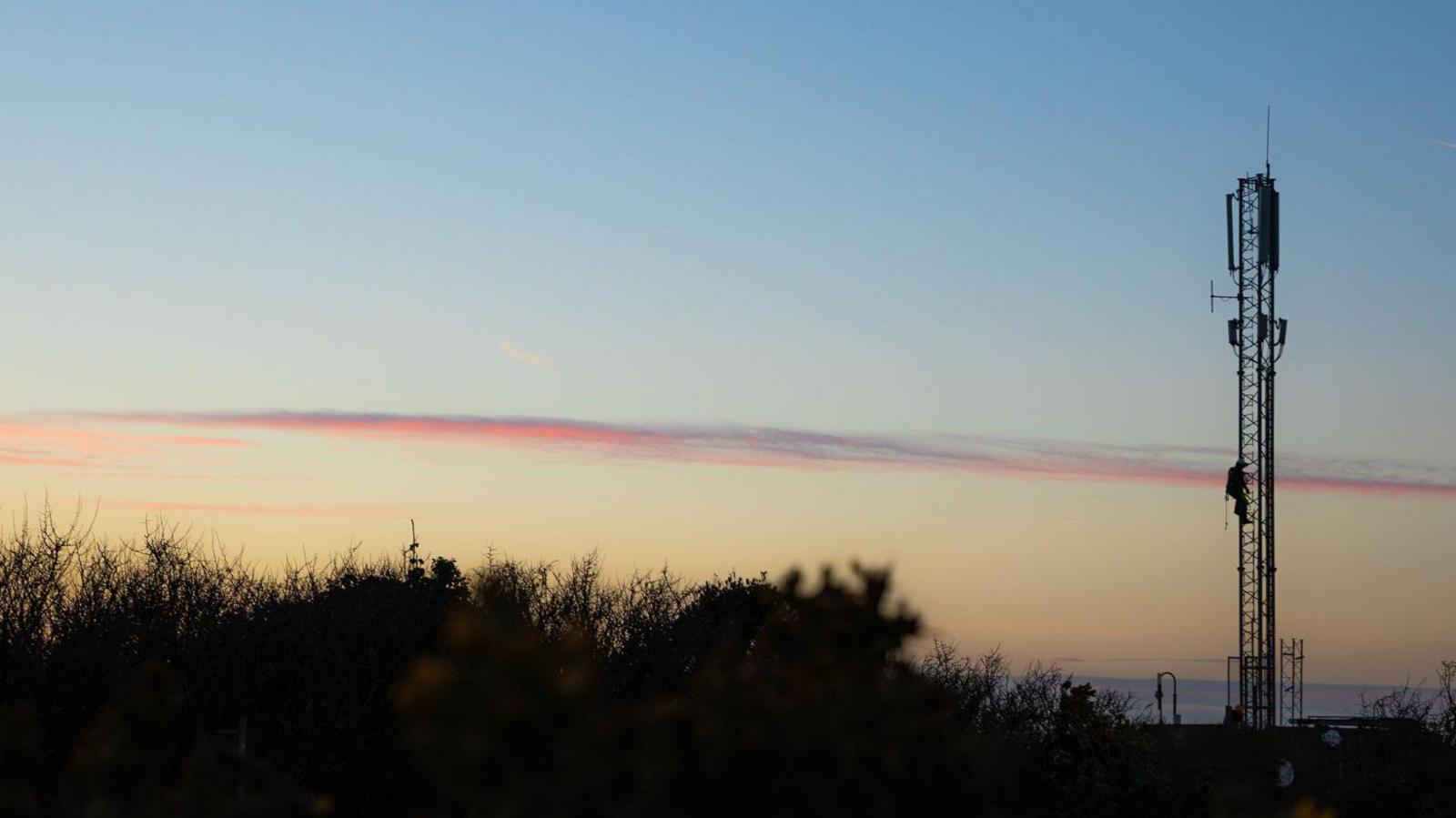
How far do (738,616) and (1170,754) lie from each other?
13.4m

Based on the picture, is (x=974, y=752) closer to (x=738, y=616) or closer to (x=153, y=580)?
(x=153, y=580)

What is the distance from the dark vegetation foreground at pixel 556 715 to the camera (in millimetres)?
6680

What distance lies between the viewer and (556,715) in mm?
6738

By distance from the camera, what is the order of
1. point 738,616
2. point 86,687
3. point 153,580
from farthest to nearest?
1. point 738,616
2. point 153,580
3. point 86,687

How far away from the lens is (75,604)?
3425 cm

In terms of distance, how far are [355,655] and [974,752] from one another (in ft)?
100

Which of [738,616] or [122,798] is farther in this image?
[738,616]

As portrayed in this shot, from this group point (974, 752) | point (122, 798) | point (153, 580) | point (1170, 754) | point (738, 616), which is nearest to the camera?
point (974, 752)

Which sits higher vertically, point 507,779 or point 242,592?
point 507,779

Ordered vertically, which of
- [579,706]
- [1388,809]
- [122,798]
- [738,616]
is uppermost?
[579,706]

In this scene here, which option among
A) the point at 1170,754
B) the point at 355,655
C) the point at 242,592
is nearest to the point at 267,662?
the point at 355,655

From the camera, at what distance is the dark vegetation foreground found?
668 cm

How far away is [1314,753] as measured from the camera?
44312mm

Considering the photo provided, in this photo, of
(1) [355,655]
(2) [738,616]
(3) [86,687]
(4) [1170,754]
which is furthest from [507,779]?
(2) [738,616]
